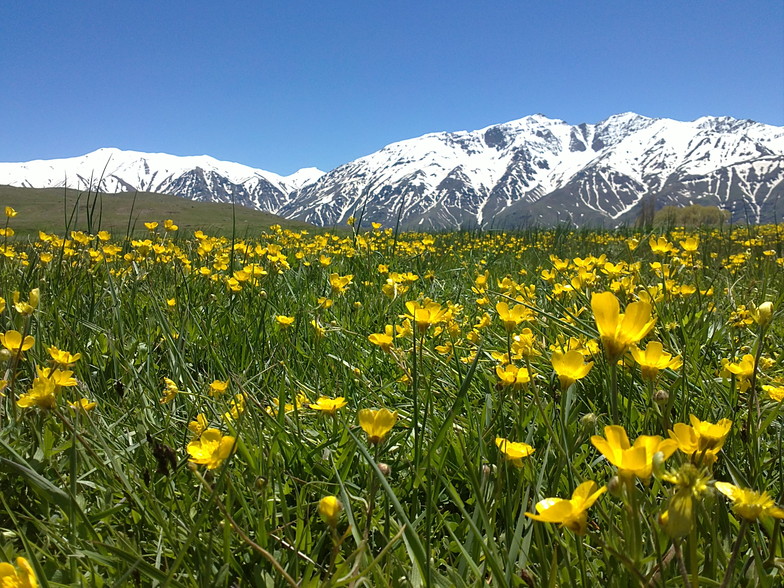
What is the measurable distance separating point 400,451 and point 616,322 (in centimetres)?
79

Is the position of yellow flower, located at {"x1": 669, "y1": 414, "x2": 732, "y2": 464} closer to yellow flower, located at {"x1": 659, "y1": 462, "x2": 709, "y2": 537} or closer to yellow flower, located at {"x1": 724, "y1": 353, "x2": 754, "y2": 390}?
yellow flower, located at {"x1": 659, "y1": 462, "x2": 709, "y2": 537}

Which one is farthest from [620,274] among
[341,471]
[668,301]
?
[341,471]

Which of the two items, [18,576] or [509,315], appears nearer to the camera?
[18,576]

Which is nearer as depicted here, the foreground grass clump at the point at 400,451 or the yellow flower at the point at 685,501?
the yellow flower at the point at 685,501

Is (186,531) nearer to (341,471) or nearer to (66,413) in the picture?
(341,471)

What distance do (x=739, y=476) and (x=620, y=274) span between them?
1.68 meters

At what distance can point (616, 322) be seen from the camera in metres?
0.93

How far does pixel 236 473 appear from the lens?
4.14 ft

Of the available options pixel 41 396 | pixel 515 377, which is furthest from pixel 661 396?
pixel 41 396

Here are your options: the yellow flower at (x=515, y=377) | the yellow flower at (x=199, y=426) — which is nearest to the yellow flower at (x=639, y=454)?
the yellow flower at (x=515, y=377)

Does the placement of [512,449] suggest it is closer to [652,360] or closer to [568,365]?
[568,365]

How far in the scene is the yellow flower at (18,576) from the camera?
28.4 inches

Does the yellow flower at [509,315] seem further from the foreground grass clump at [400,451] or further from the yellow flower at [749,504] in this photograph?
the yellow flower at [749,504]

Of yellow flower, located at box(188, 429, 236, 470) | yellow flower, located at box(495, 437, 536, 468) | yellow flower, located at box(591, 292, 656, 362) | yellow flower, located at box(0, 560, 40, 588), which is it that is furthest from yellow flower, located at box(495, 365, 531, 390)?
yellow flower, located at box(0, 560, 40, 588)
